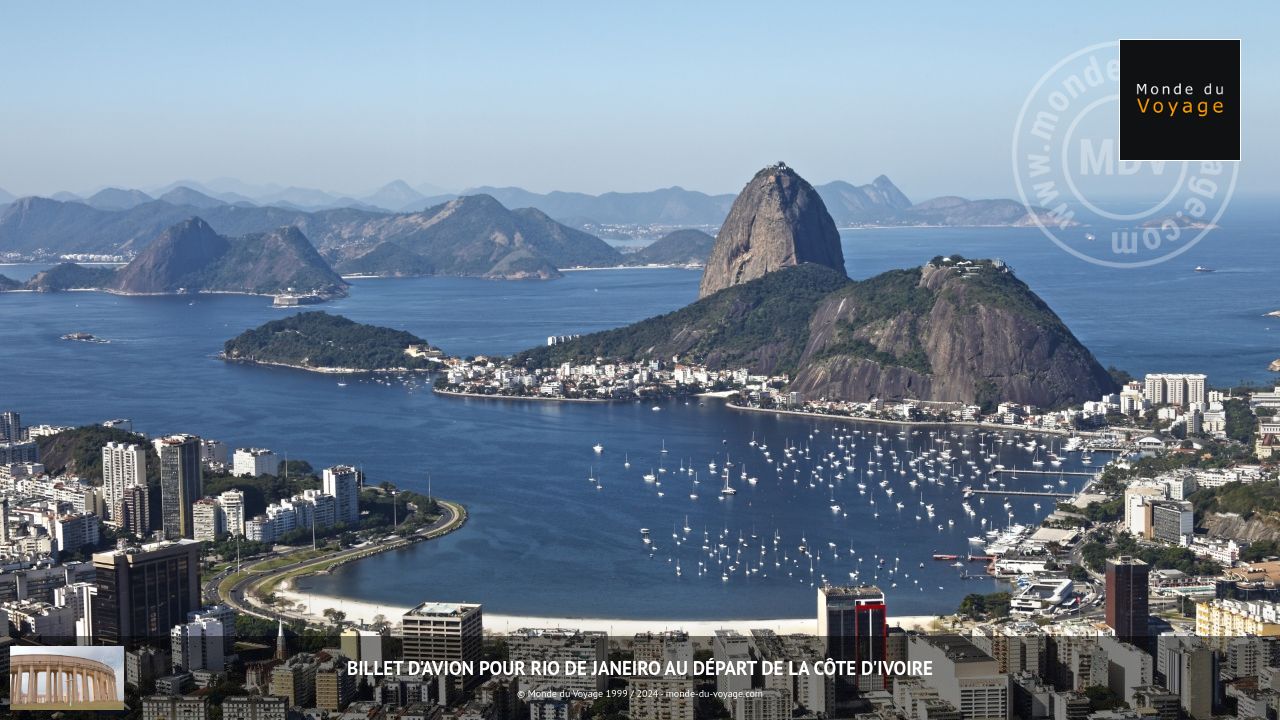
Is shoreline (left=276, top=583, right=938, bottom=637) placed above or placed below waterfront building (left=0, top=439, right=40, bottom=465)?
below

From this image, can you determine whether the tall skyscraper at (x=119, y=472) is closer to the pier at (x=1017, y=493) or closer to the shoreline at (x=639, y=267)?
the pier at (x=1017, y=493)

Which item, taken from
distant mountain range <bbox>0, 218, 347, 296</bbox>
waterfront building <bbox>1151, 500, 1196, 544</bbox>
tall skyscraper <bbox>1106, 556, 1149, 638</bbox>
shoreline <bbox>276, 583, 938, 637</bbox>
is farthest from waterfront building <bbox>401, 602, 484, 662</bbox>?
distant mountain range <bbox>0, 218, 347, 296</bbox>

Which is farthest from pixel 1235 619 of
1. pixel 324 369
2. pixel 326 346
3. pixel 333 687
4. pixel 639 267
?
pixel 639 267

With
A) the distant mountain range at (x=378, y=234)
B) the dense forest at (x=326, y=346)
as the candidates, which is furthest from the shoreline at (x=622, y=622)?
the distant mountain range at (x=378, y=234)

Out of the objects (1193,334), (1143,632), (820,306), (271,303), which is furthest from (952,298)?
(271,303)

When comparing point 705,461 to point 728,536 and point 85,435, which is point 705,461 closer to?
point 728,536

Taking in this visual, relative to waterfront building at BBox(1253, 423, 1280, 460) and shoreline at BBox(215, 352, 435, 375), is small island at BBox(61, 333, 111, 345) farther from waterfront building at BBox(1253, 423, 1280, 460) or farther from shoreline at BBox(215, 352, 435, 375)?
waterfront building at BBox(1253, 423, 1280, 460)
